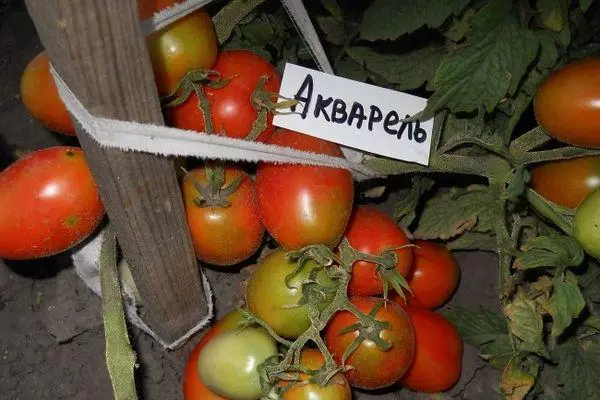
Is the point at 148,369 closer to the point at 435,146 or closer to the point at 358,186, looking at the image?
the point at 358,186

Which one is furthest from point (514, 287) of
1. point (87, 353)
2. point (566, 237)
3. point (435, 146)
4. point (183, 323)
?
point (87, 353)

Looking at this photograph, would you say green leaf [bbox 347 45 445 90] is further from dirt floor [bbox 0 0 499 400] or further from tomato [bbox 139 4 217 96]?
dirt floor [bbox 0 0 499 400]

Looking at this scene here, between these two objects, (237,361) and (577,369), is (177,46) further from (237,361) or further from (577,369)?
(577,369)

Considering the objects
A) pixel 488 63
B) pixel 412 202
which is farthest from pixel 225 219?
pixel 488 63

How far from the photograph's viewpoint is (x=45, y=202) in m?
0.81

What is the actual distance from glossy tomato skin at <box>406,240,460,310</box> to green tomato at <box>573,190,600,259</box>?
247 mm

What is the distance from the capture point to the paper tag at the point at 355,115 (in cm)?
92

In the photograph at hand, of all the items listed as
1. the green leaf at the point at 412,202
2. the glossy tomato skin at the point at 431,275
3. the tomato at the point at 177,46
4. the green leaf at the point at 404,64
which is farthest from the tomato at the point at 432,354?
the tomato at the point at 177,46

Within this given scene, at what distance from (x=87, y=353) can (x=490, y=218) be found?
685 millimetres

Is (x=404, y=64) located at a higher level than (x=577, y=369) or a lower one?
higher

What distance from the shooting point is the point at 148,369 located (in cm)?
105

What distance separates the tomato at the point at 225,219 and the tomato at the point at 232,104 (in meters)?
0.06

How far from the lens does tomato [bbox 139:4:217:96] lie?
2.71 ft

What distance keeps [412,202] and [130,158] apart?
514mm
